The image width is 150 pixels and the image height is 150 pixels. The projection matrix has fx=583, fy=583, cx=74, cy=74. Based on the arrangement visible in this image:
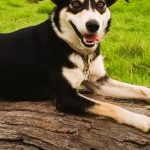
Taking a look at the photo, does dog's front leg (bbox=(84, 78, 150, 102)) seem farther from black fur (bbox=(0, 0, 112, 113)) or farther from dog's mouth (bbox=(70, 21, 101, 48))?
dog's mouth (bbox=(70, 21, 101, 48))

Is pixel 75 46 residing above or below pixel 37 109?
above

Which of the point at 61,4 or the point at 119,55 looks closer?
the point at 61,4

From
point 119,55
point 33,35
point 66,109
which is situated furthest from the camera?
point 119,55

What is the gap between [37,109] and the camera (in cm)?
538

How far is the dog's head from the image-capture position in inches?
209

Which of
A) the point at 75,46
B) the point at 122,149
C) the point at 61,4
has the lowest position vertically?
the point at 122,149

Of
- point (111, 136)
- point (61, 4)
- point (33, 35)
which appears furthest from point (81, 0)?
point (111, 136)

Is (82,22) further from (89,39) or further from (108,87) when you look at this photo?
(108,87)

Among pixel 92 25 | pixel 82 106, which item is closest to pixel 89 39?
pixel 92 25

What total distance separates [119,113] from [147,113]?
0.38 metres

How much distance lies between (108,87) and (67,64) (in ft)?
2.12

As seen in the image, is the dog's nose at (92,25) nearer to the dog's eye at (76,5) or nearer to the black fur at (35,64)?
the dog's eye at (76,5)

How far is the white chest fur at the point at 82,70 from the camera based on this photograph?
5488mm

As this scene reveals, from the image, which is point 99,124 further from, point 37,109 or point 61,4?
point 61,4
